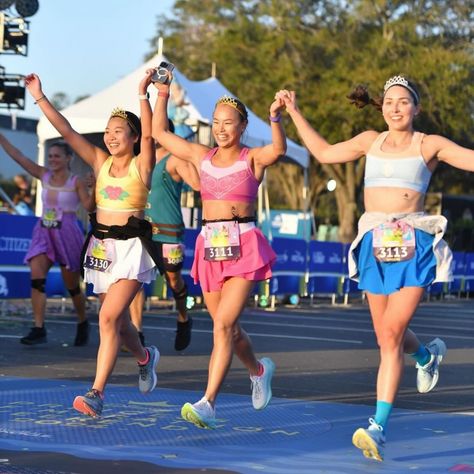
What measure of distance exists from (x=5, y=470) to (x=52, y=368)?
171 inches

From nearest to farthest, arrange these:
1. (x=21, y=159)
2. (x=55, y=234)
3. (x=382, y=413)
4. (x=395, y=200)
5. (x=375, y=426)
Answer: (x=375, y=426)
(x=382, y=413)
(x=395, y=200)
(x=21, y=159)
(x=55, y=234)

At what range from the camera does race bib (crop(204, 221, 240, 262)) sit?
24.1ft

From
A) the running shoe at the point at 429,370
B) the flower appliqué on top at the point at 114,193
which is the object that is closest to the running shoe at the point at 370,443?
the running shoe at the point at 429,370

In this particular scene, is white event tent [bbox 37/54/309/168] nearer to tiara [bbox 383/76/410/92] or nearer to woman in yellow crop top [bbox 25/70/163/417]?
woman in yellow crop top [bbox 25/70/163/417]

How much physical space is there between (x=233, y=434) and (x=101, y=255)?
1461 mm

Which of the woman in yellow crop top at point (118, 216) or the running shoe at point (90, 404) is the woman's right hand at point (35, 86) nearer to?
the woman in yellow crop top at point (118, 216)

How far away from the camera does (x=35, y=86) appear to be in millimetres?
7871

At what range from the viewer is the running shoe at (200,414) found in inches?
267

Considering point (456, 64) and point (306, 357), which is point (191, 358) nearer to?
point (306, 357)

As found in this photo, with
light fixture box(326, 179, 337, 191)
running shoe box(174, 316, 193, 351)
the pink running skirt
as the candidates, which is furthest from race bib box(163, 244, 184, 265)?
light fixture box(326, 179, 337, 191)

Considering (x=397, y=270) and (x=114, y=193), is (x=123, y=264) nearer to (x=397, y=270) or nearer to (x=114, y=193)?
(x=114, y=193)

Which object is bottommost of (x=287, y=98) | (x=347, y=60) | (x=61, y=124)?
(x=61, y=124)

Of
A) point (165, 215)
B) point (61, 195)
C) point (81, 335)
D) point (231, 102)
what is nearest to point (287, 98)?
point (231, 102)

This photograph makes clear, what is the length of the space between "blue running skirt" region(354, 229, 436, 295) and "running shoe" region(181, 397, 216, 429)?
1.02m
